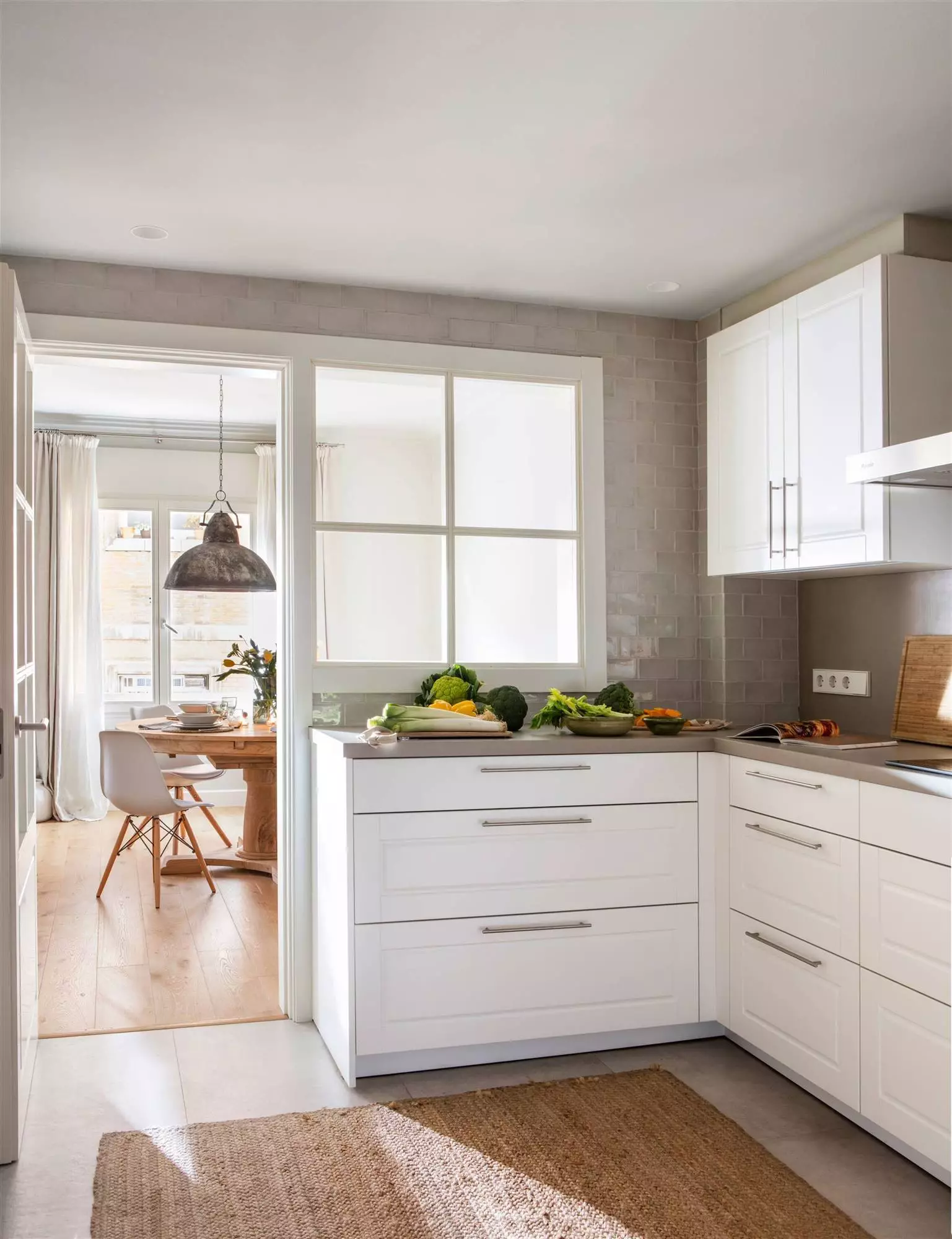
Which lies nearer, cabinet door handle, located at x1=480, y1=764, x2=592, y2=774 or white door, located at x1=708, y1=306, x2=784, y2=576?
cabinet door handle, located at x1=480, y1=764, x2=592, y2=774

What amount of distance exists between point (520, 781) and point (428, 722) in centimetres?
31

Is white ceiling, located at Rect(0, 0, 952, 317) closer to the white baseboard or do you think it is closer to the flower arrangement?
Result: the white baseboard

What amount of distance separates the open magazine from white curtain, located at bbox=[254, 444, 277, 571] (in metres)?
4.72

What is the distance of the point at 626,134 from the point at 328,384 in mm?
1428

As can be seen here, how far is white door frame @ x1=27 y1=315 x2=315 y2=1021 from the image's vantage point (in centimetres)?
336

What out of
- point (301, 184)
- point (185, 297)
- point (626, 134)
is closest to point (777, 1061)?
point (626, 134)

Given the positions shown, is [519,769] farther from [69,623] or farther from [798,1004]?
[69,623]

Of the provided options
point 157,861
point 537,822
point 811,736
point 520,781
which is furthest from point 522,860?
point 157,861

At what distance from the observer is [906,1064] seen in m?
2.30

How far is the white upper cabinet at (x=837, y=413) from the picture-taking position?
2834 mm

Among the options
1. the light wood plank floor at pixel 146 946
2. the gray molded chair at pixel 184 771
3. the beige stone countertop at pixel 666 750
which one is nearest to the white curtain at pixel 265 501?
the gray molded chair at pixel 184 771

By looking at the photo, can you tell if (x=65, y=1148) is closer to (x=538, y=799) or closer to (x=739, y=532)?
(x=538, y=799)

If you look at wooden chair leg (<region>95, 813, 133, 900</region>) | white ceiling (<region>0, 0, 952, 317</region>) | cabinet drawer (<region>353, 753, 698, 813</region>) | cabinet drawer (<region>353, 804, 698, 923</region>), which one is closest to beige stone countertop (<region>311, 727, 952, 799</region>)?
cabinet drawer (<region>353, 753, 698, 813</region>)

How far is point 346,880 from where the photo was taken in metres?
2.85
